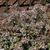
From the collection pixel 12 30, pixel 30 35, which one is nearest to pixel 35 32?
pixel 30 35

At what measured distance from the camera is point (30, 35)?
11.8 feet

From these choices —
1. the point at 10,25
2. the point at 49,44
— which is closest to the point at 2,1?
the point at 10,25

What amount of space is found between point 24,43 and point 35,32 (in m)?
0.20

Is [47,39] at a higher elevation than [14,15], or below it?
below

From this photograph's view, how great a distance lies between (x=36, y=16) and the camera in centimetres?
373

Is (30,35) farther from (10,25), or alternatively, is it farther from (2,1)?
(2,1)

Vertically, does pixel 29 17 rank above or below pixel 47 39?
above

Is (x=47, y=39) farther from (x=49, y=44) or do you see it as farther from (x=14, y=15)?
(x=14, y=15)

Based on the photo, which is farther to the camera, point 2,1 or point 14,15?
point 2,1

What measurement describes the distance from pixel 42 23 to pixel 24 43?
0.35 meters

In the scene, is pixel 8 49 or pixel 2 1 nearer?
pixel 8 49

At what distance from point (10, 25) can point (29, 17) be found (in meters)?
0.28

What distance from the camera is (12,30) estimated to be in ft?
12.0

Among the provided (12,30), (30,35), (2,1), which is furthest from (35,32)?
(2,1)
